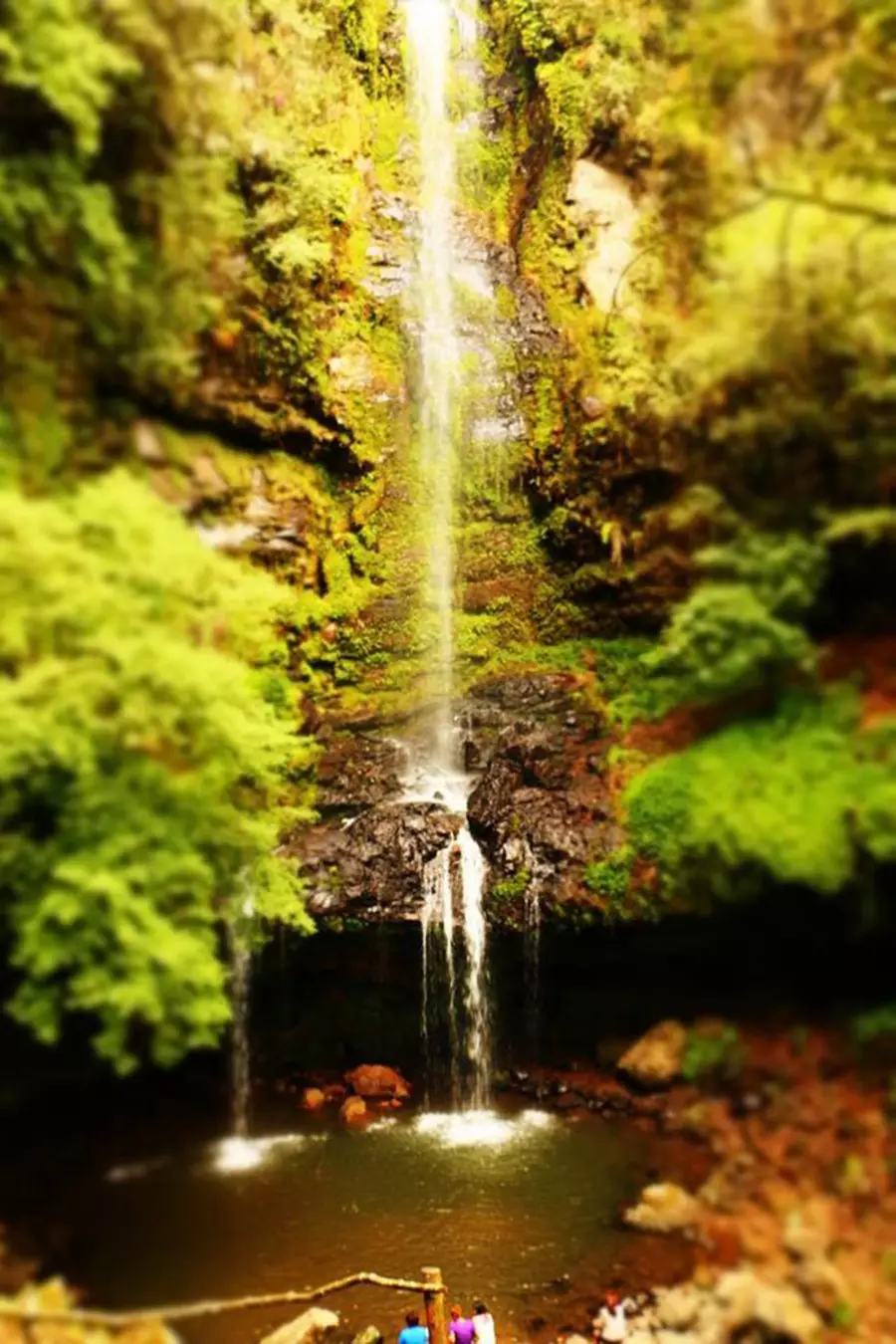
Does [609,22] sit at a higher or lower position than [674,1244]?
higher

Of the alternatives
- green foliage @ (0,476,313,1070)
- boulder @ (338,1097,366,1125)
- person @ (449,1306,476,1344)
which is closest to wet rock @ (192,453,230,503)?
green foliage @ (0,476,313,1070)

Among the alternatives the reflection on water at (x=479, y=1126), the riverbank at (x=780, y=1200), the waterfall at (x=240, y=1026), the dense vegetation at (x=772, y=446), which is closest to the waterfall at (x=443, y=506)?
the reflection on water at (x=479, y=1126)

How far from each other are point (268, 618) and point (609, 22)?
867cm

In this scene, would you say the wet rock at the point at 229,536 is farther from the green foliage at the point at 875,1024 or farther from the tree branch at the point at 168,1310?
the green foliage at the point at 875,1024

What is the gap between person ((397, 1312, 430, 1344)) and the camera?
7.38 m

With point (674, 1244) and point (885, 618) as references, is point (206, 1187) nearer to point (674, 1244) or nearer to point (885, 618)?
point (674, 1244)

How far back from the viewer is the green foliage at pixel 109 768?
6.31m

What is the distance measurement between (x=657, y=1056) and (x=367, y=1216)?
3218 mm

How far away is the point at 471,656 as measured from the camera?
1319cm

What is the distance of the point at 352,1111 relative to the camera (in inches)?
405

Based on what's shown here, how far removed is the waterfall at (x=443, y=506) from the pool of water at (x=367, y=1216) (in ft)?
3.61

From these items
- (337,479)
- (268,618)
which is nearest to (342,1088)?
(268,618)

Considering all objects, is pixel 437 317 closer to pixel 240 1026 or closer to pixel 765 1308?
pixel 240 1026

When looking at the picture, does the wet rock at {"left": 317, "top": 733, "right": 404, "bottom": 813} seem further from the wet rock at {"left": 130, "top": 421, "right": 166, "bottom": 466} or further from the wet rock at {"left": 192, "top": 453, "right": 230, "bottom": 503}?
the wet rock at {"left": 130, "top": 421, "right": 166, "bottom": 466}
